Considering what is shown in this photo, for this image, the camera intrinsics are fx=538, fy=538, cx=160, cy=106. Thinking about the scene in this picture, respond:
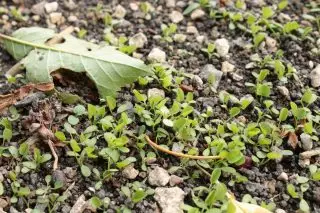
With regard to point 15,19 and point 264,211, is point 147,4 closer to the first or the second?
point 15,19

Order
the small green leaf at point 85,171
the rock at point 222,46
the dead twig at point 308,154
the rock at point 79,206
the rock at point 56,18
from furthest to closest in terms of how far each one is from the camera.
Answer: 1. the rock at point 56,18
2. the rock at point 222,46
3. the dead twig at point 308,154
4. the small green leaf at point 85,171
5. the rock at point 79,206

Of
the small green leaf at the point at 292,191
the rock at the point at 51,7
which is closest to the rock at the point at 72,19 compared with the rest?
the rock at the point at 51,7

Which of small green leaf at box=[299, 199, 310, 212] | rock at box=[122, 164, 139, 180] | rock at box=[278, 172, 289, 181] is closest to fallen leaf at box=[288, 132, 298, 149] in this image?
rock at box=[278, 172, 289, 181]

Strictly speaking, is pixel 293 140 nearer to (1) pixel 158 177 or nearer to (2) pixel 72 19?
(1) pixel 158 177

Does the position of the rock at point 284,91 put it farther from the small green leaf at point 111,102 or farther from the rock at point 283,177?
the small green leaf at point 111,102

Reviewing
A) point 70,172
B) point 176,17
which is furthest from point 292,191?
point 176,17

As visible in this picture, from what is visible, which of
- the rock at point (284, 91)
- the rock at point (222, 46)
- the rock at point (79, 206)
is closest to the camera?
the rock at point (79, 206)

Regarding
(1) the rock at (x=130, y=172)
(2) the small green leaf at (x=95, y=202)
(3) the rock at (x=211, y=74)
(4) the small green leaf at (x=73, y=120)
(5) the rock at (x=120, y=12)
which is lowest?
(2) the small green leaf at (x=95, y=202)
